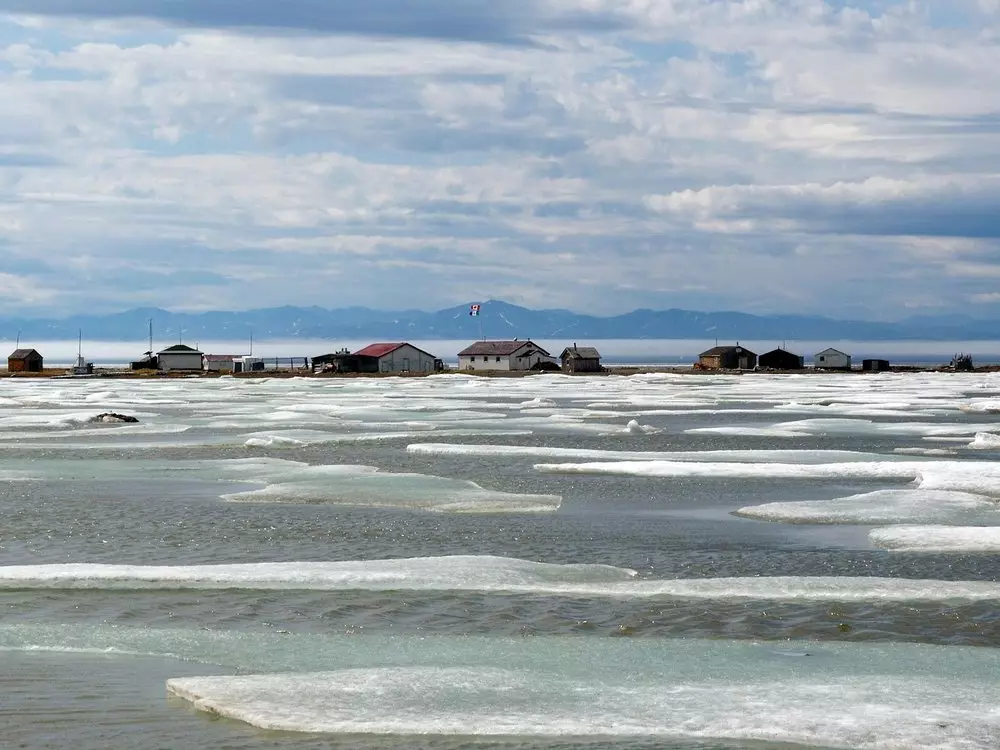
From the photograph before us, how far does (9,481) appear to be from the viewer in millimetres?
21672

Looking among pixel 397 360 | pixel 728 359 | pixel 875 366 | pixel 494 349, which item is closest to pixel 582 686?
pixel 397 360

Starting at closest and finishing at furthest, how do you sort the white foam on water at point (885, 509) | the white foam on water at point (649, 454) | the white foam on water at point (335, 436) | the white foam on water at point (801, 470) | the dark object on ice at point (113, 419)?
the white foam on water at point (885, 509), the white foam on water at point (801, 470), the white foam on water at point (649, 454), the white foam on water at point (335, 436), the dark object on ice at point (113, 419)

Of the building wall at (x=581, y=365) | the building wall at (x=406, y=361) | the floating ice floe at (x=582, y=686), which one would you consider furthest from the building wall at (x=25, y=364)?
the floating ice floe at (x=582, y=686)

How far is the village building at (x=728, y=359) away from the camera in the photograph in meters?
132

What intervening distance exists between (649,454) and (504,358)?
93.8 meters

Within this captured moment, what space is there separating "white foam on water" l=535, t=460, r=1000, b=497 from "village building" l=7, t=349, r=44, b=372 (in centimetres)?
10000

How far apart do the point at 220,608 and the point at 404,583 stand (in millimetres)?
1782

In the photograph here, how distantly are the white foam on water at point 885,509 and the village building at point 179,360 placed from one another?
363ft

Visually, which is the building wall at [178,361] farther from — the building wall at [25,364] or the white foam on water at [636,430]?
the white foam on water at [636,430]

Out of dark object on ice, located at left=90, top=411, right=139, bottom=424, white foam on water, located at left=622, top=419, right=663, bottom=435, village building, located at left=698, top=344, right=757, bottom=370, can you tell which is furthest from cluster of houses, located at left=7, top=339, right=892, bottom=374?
white foam on water, located at left=622, top=419, right=663, bottom=435

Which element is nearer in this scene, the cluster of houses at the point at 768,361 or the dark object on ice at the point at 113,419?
the dark object on ice at the point at 113,419

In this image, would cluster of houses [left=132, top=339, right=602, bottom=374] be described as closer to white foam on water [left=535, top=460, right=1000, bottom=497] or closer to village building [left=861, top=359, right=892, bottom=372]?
village building [left=861, top=359, right=892, bottom=372]

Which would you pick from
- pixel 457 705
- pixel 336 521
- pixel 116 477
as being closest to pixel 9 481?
pixel 116 477

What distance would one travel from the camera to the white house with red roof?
11806cm
